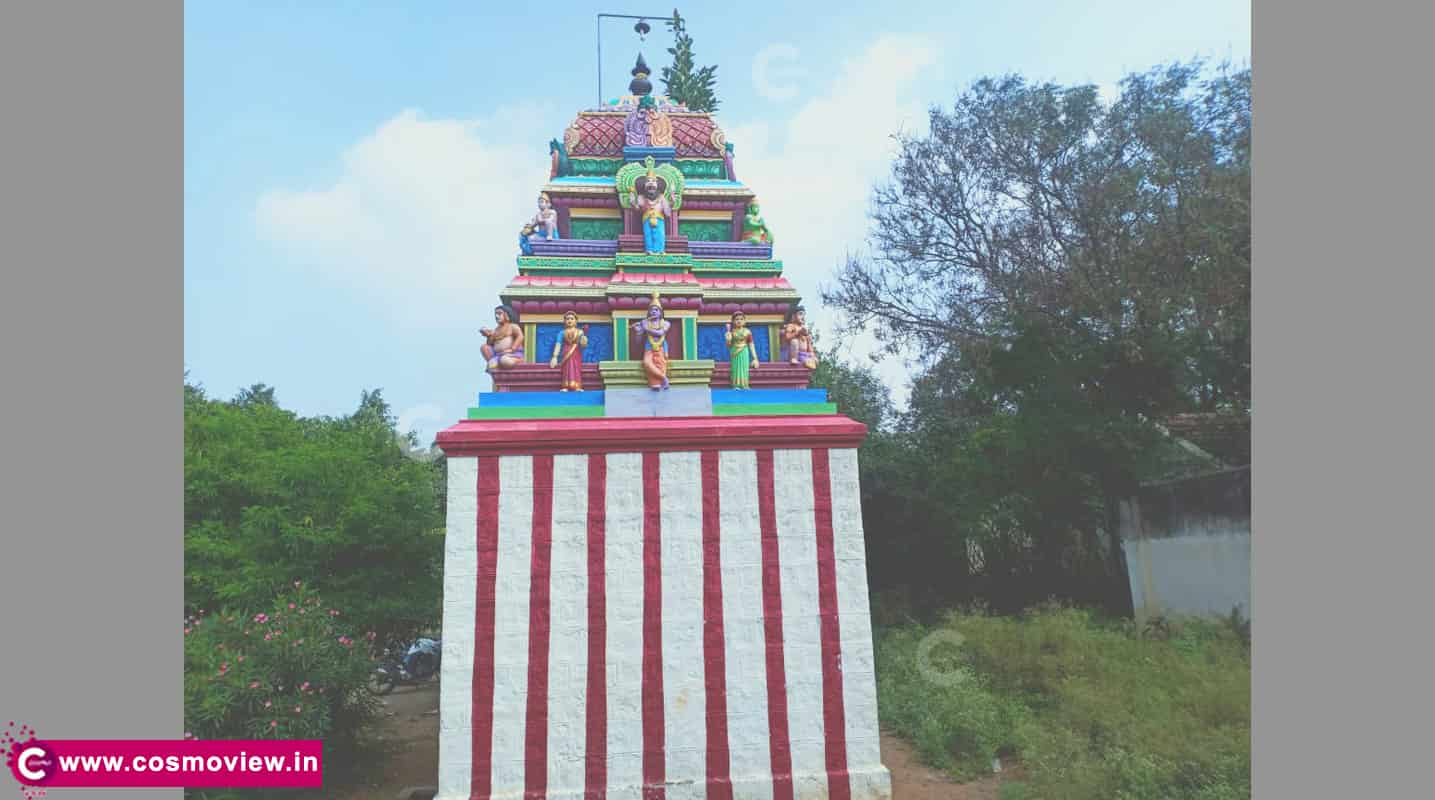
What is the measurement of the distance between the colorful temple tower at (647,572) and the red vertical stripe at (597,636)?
0.02 m

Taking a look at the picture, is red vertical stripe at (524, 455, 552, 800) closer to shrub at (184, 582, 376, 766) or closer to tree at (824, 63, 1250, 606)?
shrub at (184, 582, 376, 766)

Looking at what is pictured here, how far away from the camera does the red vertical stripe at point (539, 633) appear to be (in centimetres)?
672

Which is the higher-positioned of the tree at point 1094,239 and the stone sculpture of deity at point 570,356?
the tree at point 1094,239

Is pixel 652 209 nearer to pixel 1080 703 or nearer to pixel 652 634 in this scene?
pixel 652 634

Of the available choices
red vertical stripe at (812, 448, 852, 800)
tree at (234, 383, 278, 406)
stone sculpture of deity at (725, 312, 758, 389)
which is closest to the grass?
red vertical stripe at (812, 448, 852, 800)

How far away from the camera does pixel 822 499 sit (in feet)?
24.3

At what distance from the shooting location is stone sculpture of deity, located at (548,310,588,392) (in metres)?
7.79

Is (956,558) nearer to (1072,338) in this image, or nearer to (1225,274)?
(1072,338)

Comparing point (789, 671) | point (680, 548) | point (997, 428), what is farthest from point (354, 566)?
point (997, 428)

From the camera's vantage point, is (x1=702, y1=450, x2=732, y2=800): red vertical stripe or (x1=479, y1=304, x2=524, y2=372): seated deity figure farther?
(x1=479, y1=304, x2=524, y2=372): seated deity figure

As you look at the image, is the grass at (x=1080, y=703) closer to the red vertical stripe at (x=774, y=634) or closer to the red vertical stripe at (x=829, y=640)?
the red vertical stripe at (x=829, y=640)

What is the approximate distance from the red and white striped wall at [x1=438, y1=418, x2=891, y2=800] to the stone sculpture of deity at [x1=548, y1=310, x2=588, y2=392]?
0.54m

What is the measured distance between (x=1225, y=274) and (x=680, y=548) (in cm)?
1096

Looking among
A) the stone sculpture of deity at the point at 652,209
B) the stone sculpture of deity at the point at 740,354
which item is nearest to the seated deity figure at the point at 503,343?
the stone sculpture of deity at the point at 652,209
